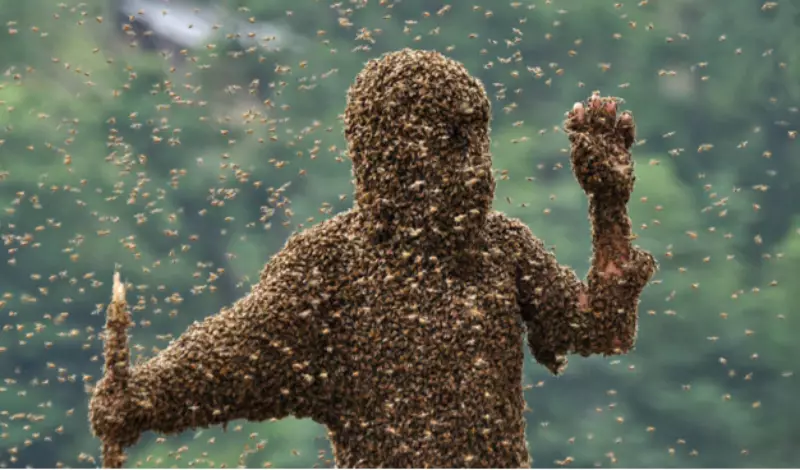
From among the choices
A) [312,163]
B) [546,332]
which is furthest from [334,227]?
[312,163]

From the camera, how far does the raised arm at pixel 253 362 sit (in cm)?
377

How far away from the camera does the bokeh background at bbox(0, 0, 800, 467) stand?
11.5 metres

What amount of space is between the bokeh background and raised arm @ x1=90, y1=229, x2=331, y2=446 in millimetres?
7497

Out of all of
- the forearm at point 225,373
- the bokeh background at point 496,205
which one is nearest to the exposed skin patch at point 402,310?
the forearm at point 225,373

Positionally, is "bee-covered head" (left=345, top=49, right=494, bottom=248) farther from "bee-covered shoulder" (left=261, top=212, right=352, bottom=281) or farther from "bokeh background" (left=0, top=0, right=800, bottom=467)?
"bokeh background" (left=0, top=0, right=800, bottom=467)

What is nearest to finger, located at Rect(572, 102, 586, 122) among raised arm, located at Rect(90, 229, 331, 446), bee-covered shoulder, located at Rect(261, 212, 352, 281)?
bee-covered shoulder, located at Rect(261, 212, 352, 281)

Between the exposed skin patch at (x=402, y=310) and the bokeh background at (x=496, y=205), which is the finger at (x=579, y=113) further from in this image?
the bokeh background at (x=496, y=205)

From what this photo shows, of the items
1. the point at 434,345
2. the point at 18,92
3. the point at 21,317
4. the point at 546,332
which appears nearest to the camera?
the point at 434,345

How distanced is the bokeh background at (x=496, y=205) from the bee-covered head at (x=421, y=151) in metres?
7.48

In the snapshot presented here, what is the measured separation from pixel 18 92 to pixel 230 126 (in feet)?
7.56

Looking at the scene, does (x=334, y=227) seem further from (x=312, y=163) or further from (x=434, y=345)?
(x=312, y=163)

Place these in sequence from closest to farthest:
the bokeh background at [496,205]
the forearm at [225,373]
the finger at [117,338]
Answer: the finger at [117,338] → the forearm at [225,373] → the bokeh background at [496,205]

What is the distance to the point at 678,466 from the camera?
12.6m

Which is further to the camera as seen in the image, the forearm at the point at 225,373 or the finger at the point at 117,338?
the forearm at the point at 225,373
